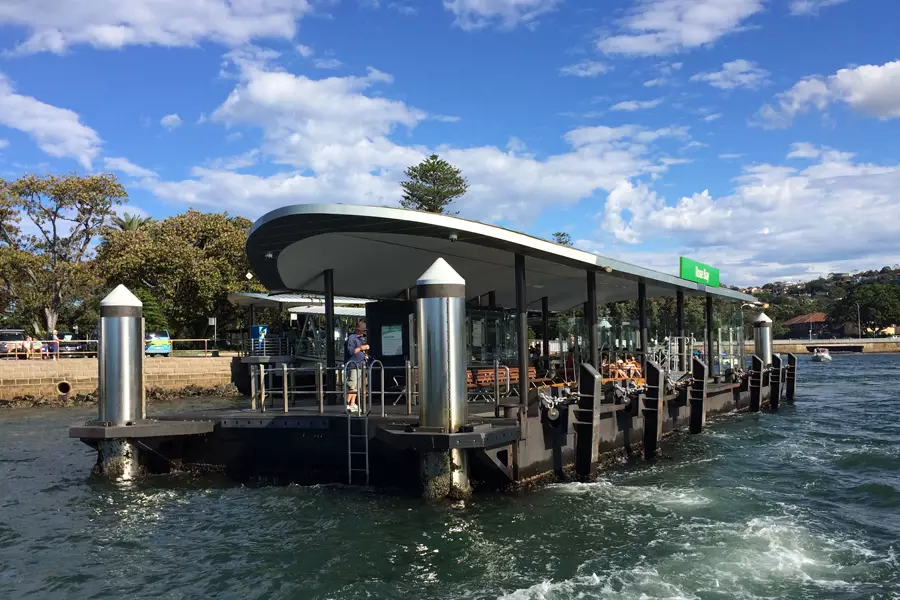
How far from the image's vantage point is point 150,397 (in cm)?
3247

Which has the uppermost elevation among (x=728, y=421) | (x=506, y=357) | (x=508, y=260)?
(x=508, y=260)

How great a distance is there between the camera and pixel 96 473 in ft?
41.2

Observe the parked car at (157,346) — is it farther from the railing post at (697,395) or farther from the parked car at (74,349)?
the railing post at (697,395)

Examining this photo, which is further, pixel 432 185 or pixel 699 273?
pixel 432 185

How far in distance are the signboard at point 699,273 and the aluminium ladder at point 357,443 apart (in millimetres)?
12250

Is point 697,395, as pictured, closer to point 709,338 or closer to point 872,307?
point 709,338

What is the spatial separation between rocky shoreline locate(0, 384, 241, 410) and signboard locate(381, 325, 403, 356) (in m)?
18.8

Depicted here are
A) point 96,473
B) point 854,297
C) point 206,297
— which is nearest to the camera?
point 96,473

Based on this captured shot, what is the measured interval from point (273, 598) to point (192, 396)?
2877 cm

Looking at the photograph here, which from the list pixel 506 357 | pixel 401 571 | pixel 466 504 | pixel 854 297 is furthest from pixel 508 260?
pixel 854 297

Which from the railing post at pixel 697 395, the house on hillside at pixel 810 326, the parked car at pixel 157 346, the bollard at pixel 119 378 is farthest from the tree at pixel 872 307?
the bollard at pixel 119 378

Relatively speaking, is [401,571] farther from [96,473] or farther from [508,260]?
[508,260]

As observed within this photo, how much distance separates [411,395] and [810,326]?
148 meters

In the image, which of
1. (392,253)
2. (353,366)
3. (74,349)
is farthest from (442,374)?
(74,349)
